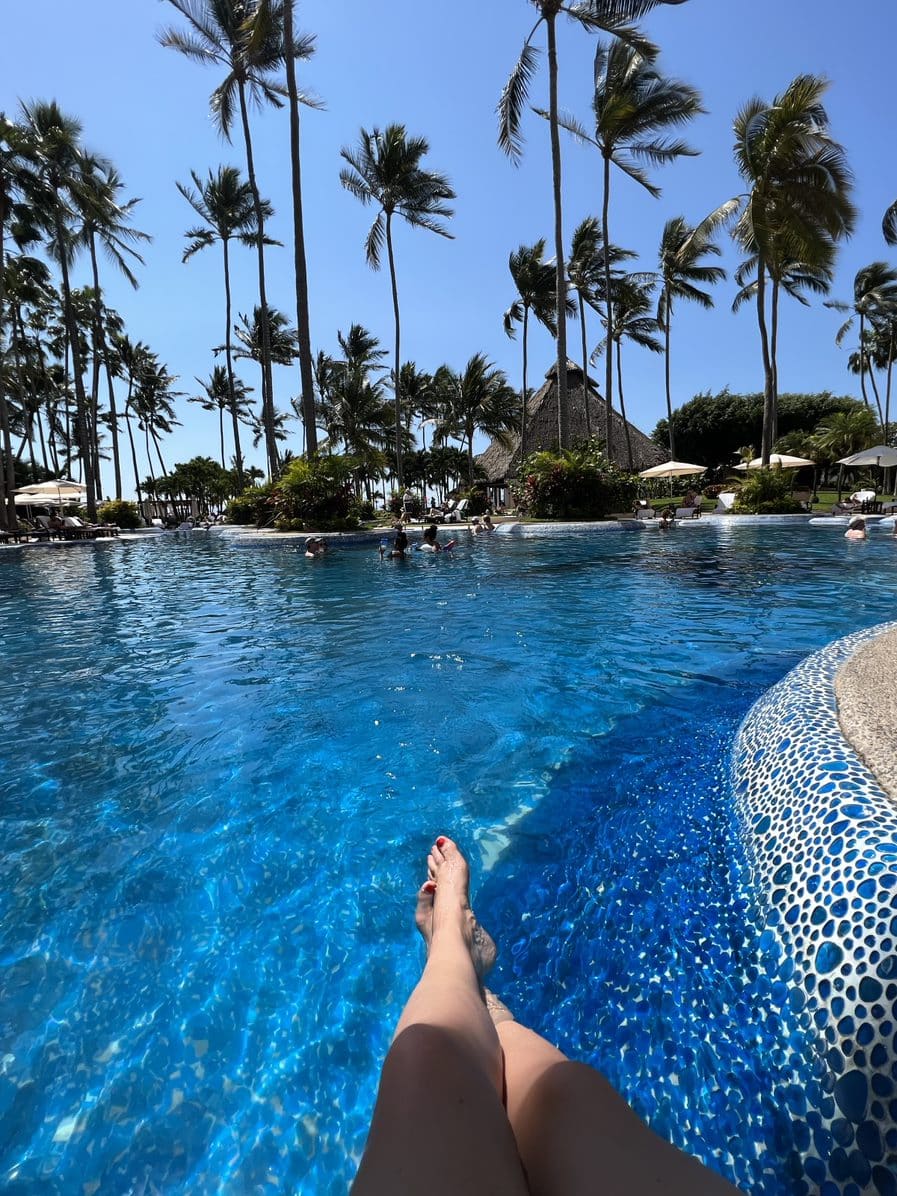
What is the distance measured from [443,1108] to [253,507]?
2750 cm

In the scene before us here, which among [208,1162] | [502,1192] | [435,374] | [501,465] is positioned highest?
[435,374]

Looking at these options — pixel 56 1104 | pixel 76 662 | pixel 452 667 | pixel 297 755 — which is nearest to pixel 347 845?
pixel 297 755

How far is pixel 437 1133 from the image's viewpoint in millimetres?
1046

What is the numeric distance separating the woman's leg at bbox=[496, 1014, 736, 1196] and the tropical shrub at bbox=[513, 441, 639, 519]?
63.7ft

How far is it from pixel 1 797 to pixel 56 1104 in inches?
87.0

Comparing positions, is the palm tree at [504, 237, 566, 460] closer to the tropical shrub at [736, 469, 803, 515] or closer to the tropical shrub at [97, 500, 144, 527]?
the tropical shrub at [736, 469, 803, 515]

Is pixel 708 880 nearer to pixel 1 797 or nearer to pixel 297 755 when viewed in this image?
pixel 297 755

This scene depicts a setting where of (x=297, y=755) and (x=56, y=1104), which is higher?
(x=297, y=755)

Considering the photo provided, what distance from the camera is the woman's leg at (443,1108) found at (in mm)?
981

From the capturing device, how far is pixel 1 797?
335 centimetres

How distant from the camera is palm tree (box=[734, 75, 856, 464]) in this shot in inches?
734

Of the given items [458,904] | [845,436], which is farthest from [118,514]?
[845,436]

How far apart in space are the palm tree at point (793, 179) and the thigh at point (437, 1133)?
24.3 meters

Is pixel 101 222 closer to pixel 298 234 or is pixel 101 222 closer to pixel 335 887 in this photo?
pixel 298 234
